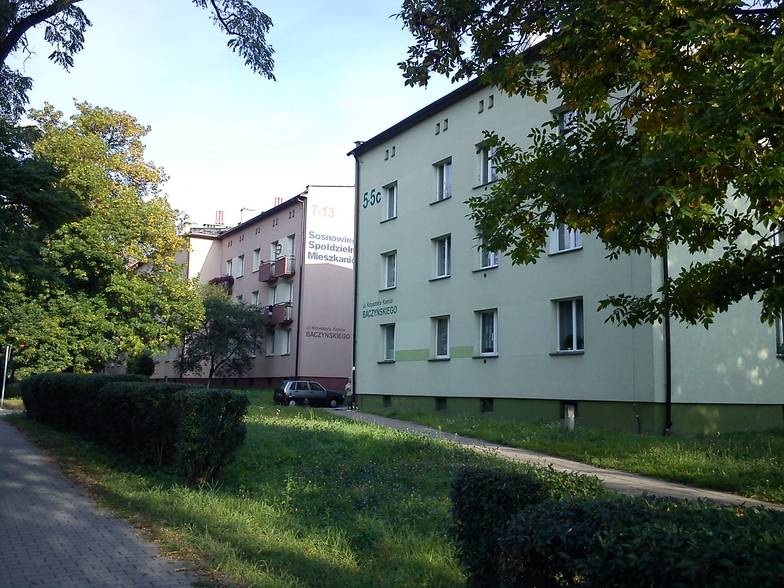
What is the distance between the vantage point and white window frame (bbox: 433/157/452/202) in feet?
84.0

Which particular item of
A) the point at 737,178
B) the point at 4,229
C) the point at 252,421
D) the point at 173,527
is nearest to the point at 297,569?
the point at 173,527

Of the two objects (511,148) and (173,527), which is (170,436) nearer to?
(173,527)

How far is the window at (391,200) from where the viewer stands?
28672 mm

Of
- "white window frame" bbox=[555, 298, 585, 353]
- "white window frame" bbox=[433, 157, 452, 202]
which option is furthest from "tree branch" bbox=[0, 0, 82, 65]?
"white window frame" bbox=[433, 157, 452, 202]

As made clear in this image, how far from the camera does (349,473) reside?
1067 centimetres

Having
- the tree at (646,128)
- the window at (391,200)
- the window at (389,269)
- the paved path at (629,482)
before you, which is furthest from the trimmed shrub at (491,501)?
the window at (391,200)

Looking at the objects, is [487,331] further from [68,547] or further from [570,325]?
[68,547]

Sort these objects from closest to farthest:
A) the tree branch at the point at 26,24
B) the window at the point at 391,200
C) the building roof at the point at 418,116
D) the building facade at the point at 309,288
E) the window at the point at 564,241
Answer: the tree branch at the point at 26,24 < the window at the point at 564,241 < the building roof at the point at 418,116 < the window at the point at 391,200 < the building facade at the point at 309,288

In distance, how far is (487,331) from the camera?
23203 mm

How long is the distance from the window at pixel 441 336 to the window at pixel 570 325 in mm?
5257

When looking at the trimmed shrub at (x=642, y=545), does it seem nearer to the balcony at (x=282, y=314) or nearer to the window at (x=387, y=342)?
the window at (x=387, y=342)

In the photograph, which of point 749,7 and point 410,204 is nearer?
point 749,7

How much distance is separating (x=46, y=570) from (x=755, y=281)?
712 cm

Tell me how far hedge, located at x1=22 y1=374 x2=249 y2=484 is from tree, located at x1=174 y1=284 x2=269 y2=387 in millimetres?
28305
